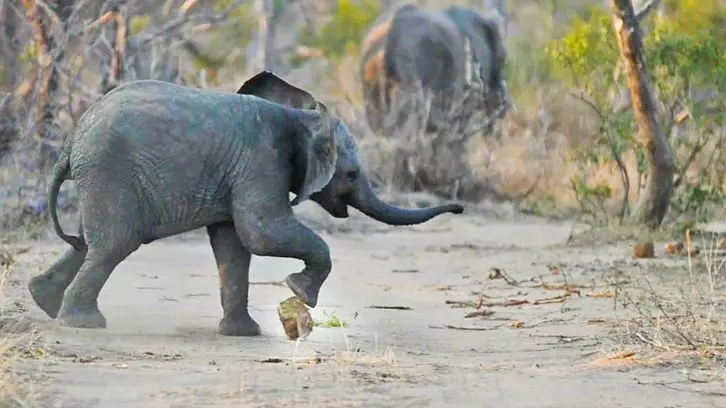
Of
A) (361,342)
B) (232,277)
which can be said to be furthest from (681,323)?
(232,277)

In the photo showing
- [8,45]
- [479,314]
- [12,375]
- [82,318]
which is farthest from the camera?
[8,45]

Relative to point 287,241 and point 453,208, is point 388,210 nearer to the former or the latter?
point 453,208

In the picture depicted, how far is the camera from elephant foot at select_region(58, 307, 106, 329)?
8070 millimetres

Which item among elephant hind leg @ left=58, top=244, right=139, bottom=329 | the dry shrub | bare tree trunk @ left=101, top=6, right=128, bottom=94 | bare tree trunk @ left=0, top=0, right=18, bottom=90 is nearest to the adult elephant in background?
bare tree trunk @ left=0, top=0, right=18, bottom=90

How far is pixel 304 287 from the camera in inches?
324

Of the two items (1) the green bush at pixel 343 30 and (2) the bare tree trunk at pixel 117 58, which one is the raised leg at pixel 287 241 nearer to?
(2) the bare tree trunk at pixel 117 58

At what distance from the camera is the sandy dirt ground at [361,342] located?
5.98 m

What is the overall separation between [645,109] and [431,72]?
307 inches

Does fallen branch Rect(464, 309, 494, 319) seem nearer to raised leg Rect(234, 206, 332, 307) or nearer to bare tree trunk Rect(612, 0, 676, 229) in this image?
raised leg Rect(234, 206, 332, 307)

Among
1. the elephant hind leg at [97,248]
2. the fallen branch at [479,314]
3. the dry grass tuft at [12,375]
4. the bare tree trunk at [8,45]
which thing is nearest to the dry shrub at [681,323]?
the fallen branch at [479,314]

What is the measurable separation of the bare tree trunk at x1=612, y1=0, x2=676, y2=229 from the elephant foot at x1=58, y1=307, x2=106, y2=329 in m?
5.13

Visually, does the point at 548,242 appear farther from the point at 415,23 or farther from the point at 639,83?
the point at 415,23

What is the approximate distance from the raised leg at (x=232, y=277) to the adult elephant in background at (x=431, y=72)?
8.88m

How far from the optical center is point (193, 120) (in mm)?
8141
